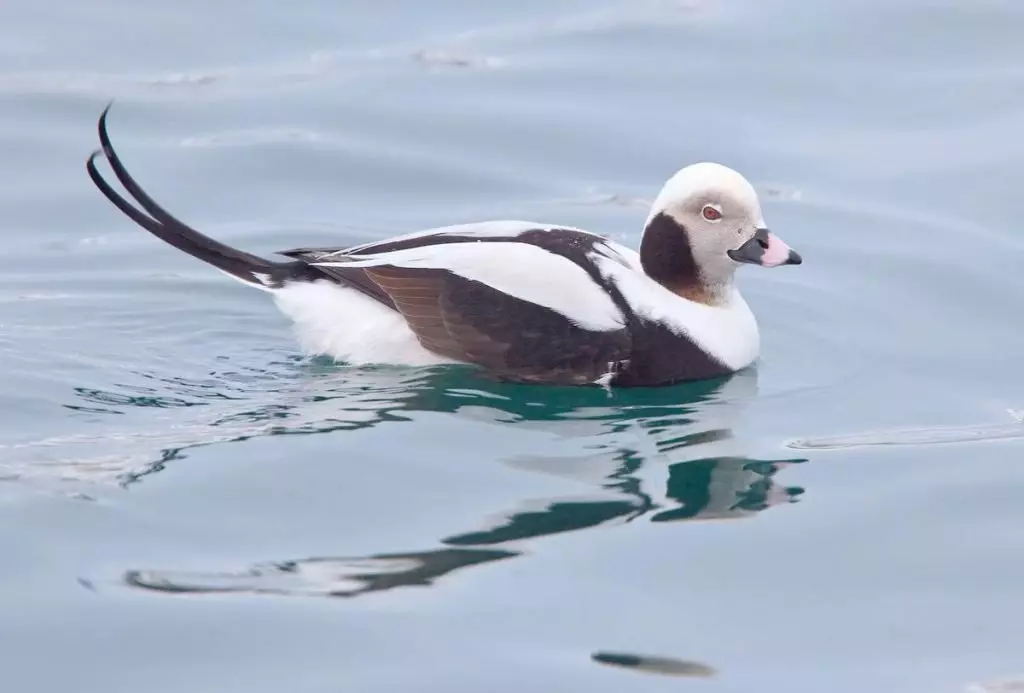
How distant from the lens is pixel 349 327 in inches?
247

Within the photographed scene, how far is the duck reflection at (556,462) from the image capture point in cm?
441

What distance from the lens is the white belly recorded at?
6207mm

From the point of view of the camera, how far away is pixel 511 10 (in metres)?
11.5

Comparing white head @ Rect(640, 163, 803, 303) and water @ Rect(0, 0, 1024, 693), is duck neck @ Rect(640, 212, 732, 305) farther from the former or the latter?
water @ Rect(0, 0, 1024, 693)

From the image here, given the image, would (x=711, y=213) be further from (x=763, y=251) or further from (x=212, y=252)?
(x=212, y=252)

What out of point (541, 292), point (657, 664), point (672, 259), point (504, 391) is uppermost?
point (672, 259)

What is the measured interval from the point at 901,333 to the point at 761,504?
2.02m

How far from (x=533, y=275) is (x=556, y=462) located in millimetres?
939

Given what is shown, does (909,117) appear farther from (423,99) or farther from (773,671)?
(773,671)

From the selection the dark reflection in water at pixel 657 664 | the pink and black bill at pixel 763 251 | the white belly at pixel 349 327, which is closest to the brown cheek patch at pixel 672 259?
the pink and black bill at pixel 763 251

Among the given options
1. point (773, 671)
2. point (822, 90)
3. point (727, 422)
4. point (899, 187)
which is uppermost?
point (822, 90)

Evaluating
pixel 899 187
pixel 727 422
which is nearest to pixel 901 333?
pixel 727 422

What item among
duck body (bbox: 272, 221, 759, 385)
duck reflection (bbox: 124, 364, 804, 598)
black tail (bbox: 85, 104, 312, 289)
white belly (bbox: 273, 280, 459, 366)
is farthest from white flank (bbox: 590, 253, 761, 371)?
black tail (bbox: 85, 104, 312, 289)

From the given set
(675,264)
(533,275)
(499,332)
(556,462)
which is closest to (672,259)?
(675,264)
